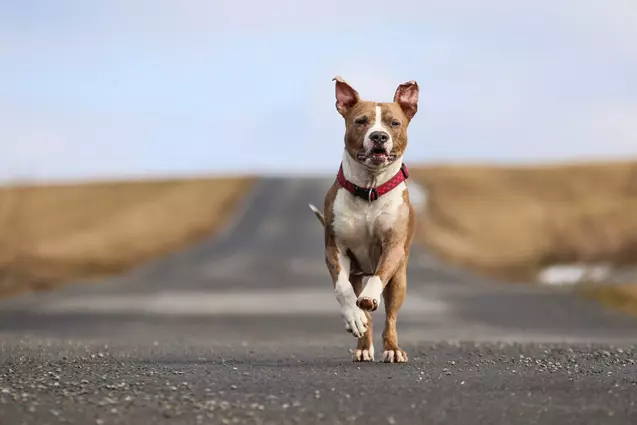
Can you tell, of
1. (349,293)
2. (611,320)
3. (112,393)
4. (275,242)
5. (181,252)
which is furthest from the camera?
(275,242)

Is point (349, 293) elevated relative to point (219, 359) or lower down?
elevated

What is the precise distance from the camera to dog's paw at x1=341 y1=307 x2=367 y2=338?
1127 cm

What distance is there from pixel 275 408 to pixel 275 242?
47.1m

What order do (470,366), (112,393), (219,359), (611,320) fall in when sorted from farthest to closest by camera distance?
1. (611,320)
2. (219,359)
3. (470,366)
4. (112,393)

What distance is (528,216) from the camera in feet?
233

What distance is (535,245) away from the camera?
53.0 m

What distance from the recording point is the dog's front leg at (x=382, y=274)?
11094mm

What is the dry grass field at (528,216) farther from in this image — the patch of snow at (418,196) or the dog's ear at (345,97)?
the dog's ear at (345,97)

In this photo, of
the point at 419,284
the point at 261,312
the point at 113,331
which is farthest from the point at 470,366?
the point at 419,284

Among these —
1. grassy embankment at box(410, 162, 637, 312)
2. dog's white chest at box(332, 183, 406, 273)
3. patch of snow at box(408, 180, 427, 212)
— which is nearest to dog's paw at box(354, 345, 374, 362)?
dog's white chest at box(332, 183, 406, 273)

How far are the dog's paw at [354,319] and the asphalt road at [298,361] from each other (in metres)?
0.41

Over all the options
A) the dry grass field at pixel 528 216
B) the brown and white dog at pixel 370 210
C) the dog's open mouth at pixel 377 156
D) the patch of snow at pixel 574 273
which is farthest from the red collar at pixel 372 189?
the dry grass field at pixel 528 216

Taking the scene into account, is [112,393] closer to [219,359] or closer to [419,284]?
[219,359]

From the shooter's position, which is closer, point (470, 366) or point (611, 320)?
Answer: point (470, 366)
